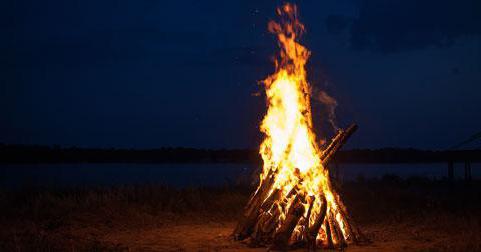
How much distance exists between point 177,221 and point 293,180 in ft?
10.8

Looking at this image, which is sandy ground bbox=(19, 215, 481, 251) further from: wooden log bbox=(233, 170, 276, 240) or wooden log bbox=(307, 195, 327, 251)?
wooden log bbox=(307, 195, 327, 251)

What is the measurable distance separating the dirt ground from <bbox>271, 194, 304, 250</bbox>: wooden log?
444 millimetres

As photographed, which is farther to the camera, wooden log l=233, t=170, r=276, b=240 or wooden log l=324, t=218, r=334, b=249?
A: wooden log l=233, t=170, r=276, b=240

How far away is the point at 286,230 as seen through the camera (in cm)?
868

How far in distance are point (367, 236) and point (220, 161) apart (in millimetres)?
48584

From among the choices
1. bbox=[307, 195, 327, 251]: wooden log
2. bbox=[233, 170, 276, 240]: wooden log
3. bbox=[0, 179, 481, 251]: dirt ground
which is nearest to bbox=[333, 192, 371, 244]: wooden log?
bbox=[0, 179, 481, 251]: dirt ground

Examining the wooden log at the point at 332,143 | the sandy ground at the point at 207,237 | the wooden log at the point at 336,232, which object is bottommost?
the sandy ground at the point at 207,237

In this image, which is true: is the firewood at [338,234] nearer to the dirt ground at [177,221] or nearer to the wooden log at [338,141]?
the dirt ground at [177,221]

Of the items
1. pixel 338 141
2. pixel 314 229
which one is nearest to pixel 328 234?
pixel 314 229

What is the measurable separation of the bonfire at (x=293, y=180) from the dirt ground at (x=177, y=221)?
0.42 m

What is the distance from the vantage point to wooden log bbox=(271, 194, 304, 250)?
8.65 metres

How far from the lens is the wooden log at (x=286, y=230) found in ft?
28.4

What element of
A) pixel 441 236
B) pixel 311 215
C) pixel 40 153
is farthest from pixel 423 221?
pixel 40 153

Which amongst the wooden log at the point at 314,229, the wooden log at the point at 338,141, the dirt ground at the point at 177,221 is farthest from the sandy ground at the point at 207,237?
the wooden log at the point at 338,141
